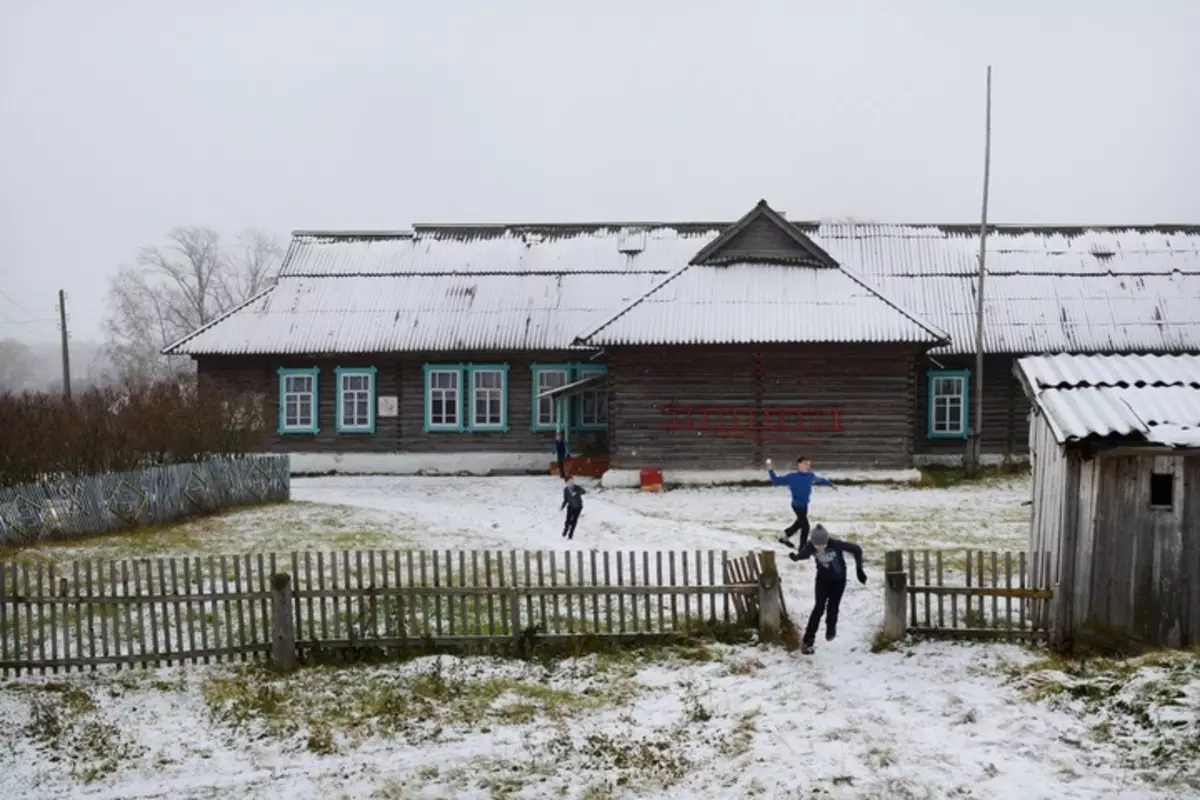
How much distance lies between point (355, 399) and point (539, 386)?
532cm

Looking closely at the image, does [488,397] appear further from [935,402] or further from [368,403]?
[935,402]

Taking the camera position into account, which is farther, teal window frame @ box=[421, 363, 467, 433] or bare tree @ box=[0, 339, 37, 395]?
bare tree @ box=[0, 339, 37, 395]

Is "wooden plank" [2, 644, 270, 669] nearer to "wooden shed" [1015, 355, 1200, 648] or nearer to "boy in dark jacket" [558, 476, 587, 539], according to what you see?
"boy in dark jacket" [558, 476, 587, 539]

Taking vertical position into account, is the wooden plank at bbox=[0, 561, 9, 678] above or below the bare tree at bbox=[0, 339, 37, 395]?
below

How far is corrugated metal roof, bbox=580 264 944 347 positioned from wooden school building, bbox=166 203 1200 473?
0.05 metres

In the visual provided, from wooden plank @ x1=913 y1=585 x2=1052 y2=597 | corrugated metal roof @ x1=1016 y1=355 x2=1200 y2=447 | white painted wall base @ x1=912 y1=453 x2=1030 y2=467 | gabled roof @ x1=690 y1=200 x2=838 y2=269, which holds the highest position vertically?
gabled roof @ x1=690 y1=200 x2=838 y2=269

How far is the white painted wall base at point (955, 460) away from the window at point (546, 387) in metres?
9.97

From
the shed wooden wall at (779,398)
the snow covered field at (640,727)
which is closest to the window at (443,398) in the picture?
the shed wooden wall at (779,398)

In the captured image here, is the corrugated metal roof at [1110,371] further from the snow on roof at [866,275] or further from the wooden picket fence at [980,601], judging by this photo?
the snow on roof at [866,275]

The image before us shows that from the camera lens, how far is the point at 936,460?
86.2 ft

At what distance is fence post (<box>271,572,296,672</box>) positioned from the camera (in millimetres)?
9625

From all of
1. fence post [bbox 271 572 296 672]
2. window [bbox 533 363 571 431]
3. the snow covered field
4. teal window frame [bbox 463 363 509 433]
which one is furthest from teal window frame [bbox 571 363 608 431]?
fence post [bbox 271 572 296 672]

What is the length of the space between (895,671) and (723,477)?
14.1m

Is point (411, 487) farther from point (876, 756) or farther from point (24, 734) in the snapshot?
point (876, 756)
